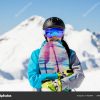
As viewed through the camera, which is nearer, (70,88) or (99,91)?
(70,88)

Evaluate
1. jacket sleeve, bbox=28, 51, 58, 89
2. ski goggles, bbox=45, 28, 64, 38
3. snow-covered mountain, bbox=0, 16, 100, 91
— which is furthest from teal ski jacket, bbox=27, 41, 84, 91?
snow-covered mountain, bbox=0, 16, 100, 91

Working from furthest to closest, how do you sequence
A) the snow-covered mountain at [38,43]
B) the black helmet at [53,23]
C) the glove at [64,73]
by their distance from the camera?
the snow-covered mountain at [38,43]
the black helmet at [53,23]
the glove at [64,73]

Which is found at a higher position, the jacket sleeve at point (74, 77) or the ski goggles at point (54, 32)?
the ski goggles at point (54, 32)

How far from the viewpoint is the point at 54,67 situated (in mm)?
4277

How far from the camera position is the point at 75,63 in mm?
4277

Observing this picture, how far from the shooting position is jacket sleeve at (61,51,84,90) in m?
4.22

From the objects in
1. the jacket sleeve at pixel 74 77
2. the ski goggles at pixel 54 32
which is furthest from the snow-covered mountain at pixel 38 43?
the jacket sleeve at pixel 74 77

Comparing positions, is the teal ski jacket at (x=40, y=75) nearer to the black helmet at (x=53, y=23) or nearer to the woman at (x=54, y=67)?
the woman at (x=54, y=67)

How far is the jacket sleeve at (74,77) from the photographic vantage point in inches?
166

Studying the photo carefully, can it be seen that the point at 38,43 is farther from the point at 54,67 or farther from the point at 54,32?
the point at 54,67

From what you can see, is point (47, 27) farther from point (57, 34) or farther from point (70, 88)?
point (70, 88)

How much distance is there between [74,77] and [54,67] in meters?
0.23
